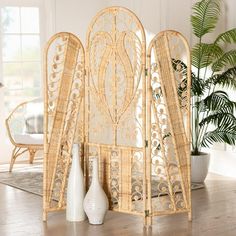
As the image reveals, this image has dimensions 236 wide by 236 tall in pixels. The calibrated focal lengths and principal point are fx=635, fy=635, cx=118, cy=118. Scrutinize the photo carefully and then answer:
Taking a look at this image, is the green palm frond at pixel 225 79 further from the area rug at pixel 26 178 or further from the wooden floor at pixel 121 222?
the wooden floor at pixel 121 222

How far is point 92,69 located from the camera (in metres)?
5.27

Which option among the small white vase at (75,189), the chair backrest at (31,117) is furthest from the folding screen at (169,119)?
the chair backrest at (31,117)

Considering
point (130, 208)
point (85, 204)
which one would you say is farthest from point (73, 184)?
point (130, 208)

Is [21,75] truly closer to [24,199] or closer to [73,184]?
[24,199]

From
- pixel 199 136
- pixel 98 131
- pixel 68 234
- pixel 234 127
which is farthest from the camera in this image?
pixel 199 136

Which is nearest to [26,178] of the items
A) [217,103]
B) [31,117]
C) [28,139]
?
[28,139]

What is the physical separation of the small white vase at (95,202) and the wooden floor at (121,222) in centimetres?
8

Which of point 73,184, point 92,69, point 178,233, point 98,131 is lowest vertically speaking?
point 178,233

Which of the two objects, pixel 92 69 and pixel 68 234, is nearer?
pixel 68 234

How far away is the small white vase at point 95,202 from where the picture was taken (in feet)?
16.3

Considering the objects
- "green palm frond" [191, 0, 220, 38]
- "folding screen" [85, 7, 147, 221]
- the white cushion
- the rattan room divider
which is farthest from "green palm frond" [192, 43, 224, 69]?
the white cushion

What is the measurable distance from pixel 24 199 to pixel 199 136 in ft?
7.16

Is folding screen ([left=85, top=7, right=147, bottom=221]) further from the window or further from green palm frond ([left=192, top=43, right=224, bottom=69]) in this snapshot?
the window

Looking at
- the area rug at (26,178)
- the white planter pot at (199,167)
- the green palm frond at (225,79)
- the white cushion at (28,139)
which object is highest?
the green palm frond at (225,79)
